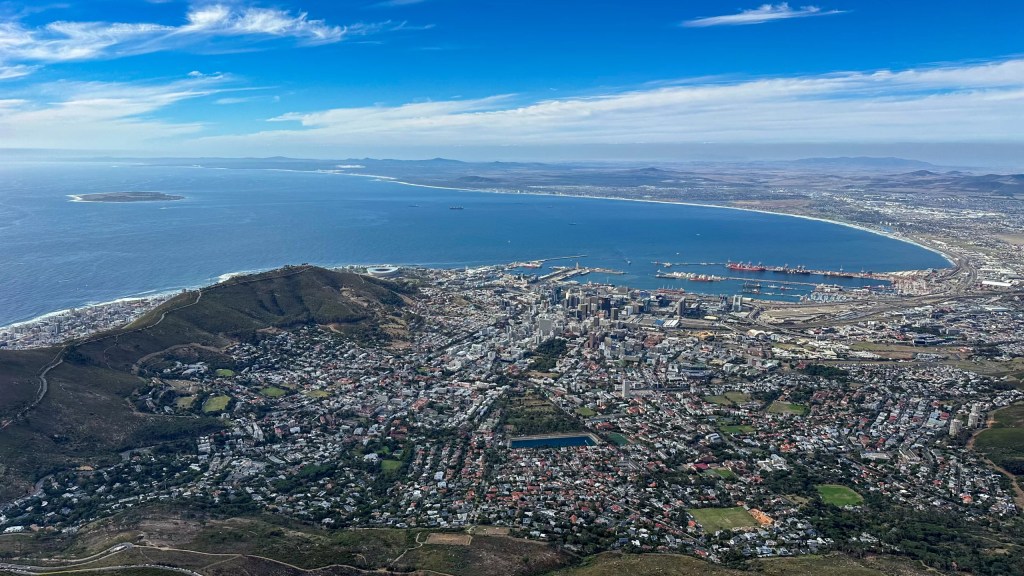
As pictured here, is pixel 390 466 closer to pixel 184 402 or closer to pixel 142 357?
pixel 184 402

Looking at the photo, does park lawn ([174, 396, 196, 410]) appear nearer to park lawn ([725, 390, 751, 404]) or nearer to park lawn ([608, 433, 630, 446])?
park lawn ([608, 433, 630, 446])

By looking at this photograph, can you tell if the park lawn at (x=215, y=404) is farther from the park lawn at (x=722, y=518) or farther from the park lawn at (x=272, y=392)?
the park lawn at (x=722, y=518)

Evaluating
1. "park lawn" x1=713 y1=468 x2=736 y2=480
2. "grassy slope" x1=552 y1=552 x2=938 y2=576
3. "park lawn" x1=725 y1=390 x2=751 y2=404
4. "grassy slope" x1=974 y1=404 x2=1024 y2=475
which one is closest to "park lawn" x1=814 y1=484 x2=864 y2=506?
"park lawn" x1=713 y1=468 x2=736 y2=480

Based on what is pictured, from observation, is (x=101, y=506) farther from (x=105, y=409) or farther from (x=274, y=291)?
(x=274, y=291)

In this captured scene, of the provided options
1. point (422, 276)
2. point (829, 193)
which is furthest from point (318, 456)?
point (829, 193)

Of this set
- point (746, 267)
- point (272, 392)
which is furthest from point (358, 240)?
point (272, 392)

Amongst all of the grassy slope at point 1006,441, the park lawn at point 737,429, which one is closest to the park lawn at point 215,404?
the park lawn at point 737,429
